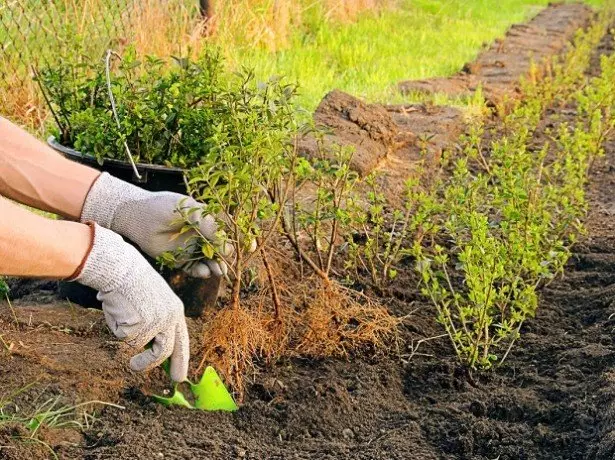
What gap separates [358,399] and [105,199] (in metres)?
0.86

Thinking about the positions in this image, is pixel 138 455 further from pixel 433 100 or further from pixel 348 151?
pixel 433 100

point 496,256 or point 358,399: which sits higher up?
point 496,256

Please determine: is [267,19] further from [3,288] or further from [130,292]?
[130,292]

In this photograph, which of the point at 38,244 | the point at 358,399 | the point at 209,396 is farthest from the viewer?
the point at 358,399

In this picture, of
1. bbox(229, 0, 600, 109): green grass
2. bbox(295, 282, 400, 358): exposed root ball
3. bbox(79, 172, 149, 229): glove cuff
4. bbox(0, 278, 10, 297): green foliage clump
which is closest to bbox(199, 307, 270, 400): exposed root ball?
bbox(295, 282, 400, 358): exposed root ball

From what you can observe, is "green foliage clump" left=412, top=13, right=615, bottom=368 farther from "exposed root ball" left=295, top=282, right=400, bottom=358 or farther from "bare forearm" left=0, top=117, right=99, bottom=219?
"bare forearm" left=0, top=117, right=99, bottom=219

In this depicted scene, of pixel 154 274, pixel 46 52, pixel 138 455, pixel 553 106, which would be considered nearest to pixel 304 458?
pixel 138 455

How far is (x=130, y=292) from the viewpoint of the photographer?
7.27 ft

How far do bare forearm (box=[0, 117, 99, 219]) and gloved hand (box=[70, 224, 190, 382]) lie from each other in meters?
0.44

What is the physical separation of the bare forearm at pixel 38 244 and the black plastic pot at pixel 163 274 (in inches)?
27.0

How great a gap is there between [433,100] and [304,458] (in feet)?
13.5

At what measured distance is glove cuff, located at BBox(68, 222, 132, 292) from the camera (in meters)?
2.18

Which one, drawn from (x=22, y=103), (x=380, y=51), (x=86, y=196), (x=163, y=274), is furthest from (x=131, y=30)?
(x=86, y=196)

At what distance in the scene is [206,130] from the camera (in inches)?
113
